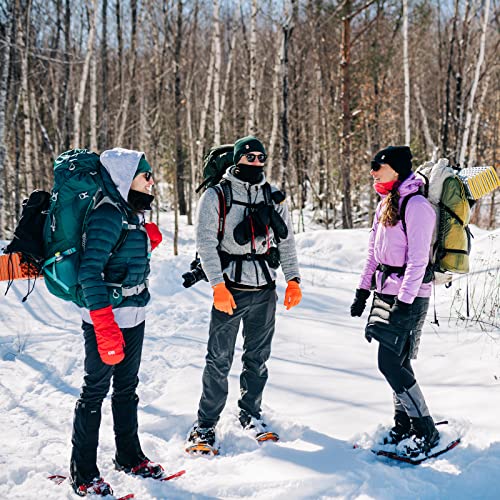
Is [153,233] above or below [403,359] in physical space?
above

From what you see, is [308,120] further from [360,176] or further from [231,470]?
[231,470]

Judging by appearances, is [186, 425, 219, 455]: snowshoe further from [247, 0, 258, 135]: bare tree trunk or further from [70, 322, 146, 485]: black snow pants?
[247, 0, 258, 135]: bare tree trunk

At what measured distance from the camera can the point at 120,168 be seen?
8.80 feet

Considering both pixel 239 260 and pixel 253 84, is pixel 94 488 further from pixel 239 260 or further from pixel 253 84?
pixel 253 84

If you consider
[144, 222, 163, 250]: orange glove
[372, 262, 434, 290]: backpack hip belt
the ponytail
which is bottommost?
[372, 262, 434, 290]: backpack hip belt

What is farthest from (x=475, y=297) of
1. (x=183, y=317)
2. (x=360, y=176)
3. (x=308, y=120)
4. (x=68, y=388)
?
(x=308, y=120)

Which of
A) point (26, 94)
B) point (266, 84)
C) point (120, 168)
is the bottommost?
point (120, 168)

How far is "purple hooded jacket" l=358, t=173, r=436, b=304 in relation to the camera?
2842 millimetres

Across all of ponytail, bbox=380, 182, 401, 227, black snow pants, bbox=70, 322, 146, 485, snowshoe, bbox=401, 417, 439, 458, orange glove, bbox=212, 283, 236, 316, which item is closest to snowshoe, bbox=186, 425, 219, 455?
black snow pants, bbox=70, 322, 146, 485

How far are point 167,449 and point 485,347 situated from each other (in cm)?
327

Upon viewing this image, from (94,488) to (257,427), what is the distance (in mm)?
1151

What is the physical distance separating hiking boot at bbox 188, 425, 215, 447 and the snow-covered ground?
3.7 inches

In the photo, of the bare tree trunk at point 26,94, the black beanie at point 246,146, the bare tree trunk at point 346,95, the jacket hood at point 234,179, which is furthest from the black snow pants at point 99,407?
the bare tree trunk at point 346,95

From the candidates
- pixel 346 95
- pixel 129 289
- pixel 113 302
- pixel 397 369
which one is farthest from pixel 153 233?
pixel 346 95
